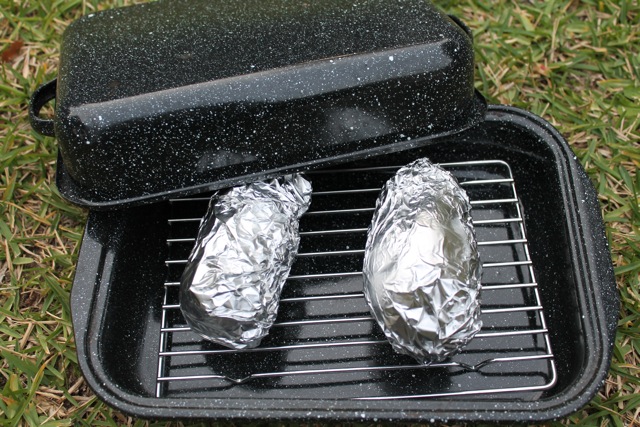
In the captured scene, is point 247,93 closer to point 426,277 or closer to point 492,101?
point 426,277

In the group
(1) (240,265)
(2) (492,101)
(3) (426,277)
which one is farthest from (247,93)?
(2) (492,101)

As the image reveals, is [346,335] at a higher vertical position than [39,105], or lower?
lower

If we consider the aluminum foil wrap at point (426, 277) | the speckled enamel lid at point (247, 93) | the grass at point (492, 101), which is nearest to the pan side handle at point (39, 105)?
the speckled enamel lid at point (247, 93)

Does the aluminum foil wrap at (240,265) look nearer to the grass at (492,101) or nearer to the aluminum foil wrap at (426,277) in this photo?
the aluminum foil wrap at (426,277)

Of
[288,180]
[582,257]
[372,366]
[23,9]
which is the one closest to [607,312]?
[582,257]

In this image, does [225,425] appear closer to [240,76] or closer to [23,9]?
[240,76]

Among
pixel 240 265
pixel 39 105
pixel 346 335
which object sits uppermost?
pixel 39 105
